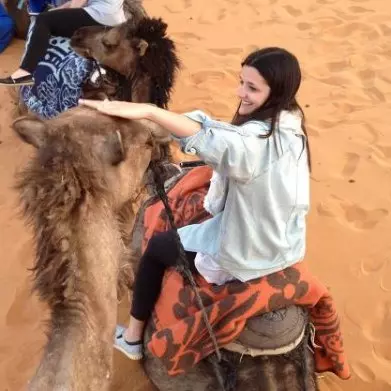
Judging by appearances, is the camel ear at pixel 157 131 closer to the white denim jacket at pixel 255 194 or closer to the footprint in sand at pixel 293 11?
the white denim jacket at pixel 255 194

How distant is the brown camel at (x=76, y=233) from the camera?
5.55ft

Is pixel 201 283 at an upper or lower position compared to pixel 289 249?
lower

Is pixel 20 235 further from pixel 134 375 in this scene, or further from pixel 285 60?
pixel 285 60

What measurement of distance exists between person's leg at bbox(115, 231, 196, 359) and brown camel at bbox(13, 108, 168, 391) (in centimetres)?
74

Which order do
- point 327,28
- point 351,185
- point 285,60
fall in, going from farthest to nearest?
point 327,28
point 351,185
point 285,60

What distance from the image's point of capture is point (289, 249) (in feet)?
7.77

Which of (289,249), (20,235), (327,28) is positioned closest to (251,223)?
(289,249)

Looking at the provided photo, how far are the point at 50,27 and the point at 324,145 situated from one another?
2.39 m

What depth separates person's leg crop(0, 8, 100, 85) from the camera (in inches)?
179

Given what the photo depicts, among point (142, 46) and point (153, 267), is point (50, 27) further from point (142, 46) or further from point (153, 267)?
point (153, 267)

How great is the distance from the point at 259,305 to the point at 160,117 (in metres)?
0.87

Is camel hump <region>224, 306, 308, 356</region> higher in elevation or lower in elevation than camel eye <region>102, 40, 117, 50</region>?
lower

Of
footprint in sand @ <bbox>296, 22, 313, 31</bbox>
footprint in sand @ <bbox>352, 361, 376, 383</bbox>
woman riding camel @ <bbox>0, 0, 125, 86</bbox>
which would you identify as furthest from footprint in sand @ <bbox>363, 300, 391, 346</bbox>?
footprint in sand @ <bbox>296, 22, 313, 31</bbox>

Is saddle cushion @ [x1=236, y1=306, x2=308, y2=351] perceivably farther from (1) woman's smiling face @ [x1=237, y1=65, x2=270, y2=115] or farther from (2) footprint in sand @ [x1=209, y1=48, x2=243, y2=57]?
(2) footprint in sand @ [x1=209, y1=48, x2=243, y2=57]
